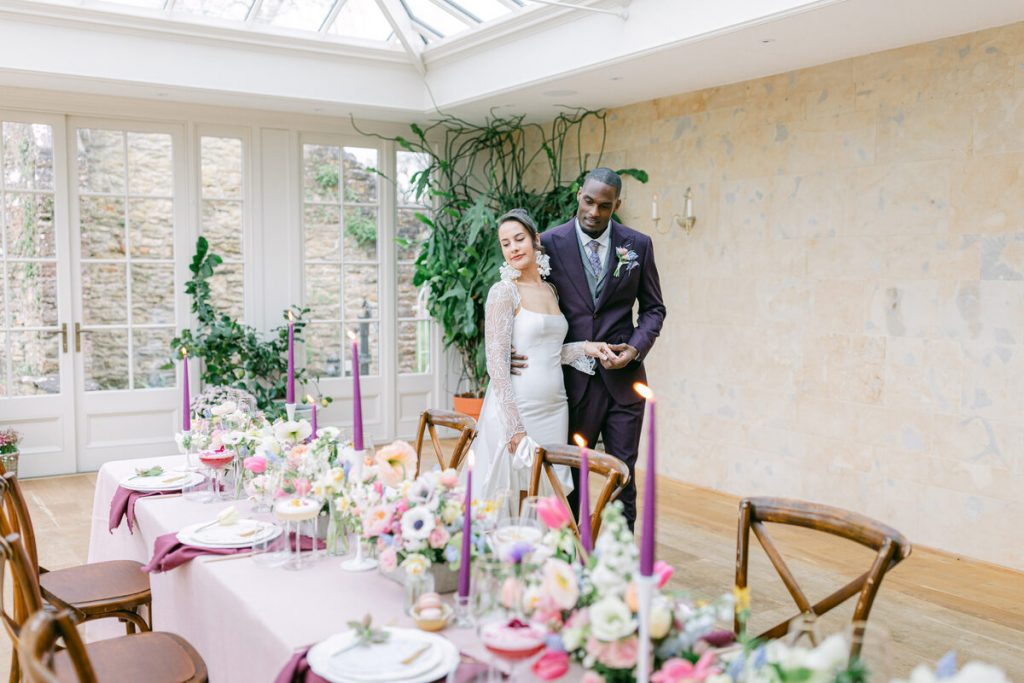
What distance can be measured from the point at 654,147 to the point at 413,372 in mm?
2731

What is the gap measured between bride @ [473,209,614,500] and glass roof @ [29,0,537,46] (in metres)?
2.57

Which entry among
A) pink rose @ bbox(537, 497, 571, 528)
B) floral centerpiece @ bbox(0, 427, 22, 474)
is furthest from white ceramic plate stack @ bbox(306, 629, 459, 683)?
floral centerpiece @ bbox(0, 427, 22, 474)

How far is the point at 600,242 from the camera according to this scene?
139 inches

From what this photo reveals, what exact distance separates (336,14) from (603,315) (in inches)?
139

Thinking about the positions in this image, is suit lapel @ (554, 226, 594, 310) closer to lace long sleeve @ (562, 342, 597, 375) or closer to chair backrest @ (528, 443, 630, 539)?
lace long sleeve @ (562, 342, 597, 375)

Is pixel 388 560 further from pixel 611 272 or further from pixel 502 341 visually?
pixel 611 272

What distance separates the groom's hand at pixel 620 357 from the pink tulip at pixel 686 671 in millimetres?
2172

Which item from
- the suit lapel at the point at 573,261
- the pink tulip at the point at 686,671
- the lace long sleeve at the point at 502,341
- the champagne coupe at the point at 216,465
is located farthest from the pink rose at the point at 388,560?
the suit lapel at the point at 573,261

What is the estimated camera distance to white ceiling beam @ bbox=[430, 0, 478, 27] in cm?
586

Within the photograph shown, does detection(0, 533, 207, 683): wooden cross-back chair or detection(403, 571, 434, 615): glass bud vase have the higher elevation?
detection(403, 571, 434, 615): glass bud vase

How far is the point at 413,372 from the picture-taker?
750cm

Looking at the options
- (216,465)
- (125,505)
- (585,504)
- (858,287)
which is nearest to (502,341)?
(216,465)

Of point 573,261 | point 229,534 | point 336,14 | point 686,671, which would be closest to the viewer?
point 686,671

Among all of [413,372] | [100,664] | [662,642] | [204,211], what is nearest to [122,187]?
[204,211]
